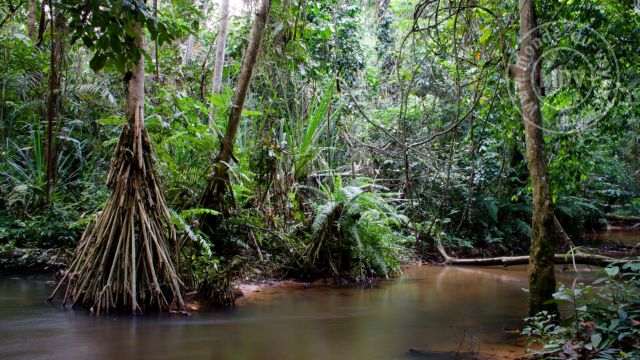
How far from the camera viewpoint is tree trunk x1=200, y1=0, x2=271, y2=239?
5723 millimetres

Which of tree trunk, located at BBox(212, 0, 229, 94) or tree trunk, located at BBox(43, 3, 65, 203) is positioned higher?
tree trunk, located at BBox(212, 0, 229, 94)

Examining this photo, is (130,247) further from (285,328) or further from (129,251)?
(285,328)

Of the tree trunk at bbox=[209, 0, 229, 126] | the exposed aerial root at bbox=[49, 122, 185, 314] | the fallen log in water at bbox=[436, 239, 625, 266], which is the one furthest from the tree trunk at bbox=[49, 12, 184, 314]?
the tree trunk at bbox=[209, 0, 229, 126]

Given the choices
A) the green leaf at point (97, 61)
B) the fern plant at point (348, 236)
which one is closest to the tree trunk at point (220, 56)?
the fern plant at point (348, 236)

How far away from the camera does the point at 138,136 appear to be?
14.8 feet

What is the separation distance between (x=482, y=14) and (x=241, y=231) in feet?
12.0

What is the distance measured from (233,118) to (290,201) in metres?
1.57

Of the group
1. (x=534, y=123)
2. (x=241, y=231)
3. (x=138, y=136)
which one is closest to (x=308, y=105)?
(x=241, y=231)

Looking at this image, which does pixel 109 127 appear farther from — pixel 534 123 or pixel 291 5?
pixel 534 123

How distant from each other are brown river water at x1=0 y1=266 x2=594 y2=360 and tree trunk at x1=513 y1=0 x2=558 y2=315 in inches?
18.4

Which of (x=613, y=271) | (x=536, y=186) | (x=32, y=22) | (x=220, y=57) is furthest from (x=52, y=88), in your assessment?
(x=32, y=22)

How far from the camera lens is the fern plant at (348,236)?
646 centimetres

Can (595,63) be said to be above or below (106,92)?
below

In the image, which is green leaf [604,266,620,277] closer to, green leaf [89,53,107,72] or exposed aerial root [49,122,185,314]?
green leaf [89,53,107,72]
